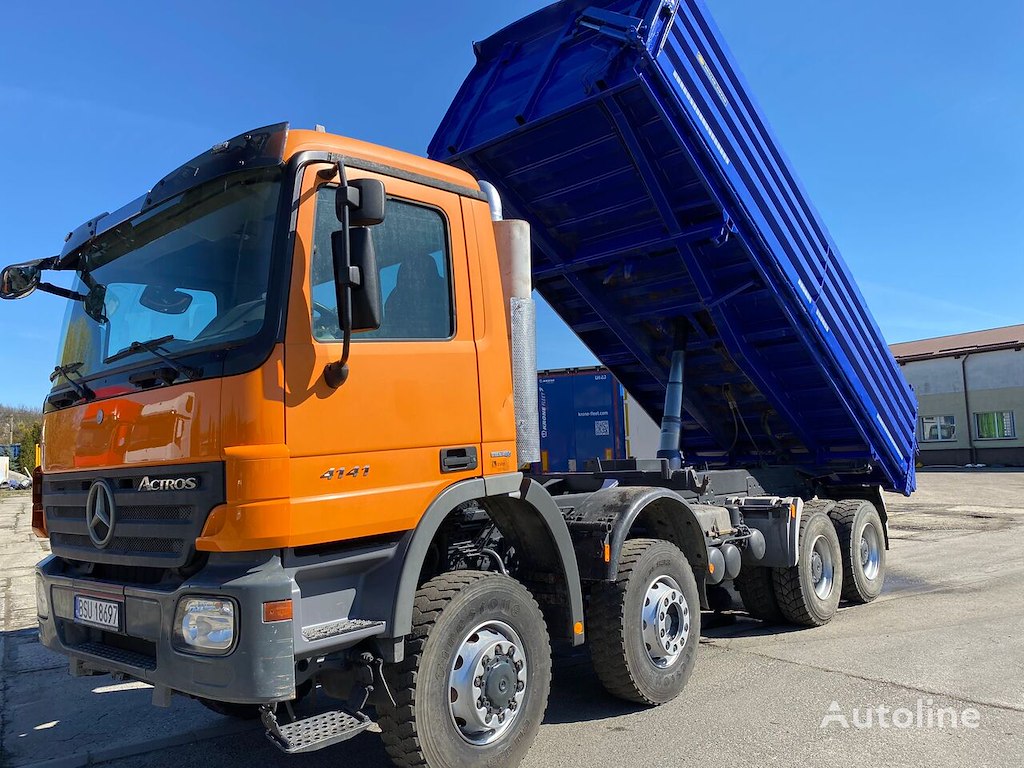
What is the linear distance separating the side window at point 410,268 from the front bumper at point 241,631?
1.02 m

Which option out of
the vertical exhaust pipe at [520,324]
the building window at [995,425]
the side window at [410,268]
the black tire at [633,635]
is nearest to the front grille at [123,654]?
the side window at [410,268]

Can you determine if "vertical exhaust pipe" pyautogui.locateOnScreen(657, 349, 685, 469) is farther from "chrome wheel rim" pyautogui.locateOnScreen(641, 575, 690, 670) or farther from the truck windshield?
the truck windshield

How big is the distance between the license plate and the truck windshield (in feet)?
3.33

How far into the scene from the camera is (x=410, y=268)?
11.6 ft

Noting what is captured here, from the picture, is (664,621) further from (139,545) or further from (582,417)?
(582,417)

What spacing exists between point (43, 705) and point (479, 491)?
3.76 m

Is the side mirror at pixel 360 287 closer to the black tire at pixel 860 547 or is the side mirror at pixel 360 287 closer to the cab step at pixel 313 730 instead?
the cab step at pixel 313 730

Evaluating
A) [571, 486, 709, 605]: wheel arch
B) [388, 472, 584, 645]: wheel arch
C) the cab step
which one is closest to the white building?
[571, 486, 709, 605]: wheel arch

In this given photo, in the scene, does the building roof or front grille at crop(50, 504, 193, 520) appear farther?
the building roof

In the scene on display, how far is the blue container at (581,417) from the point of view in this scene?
14328mm

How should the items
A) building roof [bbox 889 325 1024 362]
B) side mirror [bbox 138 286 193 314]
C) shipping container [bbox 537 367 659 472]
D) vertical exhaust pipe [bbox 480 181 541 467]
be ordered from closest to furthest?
side mirror [bbox 138 286 193 314], vertical exhaust pipe [bbox 480 181 541 467], shipping container [bbox 537 367 659 472], building roof [bbox 889 325 1024 362]

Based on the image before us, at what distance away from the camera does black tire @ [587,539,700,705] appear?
4.25 metres

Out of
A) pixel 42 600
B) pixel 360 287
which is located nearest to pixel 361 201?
pixel 360 287

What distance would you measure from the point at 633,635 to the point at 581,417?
10.4 m
